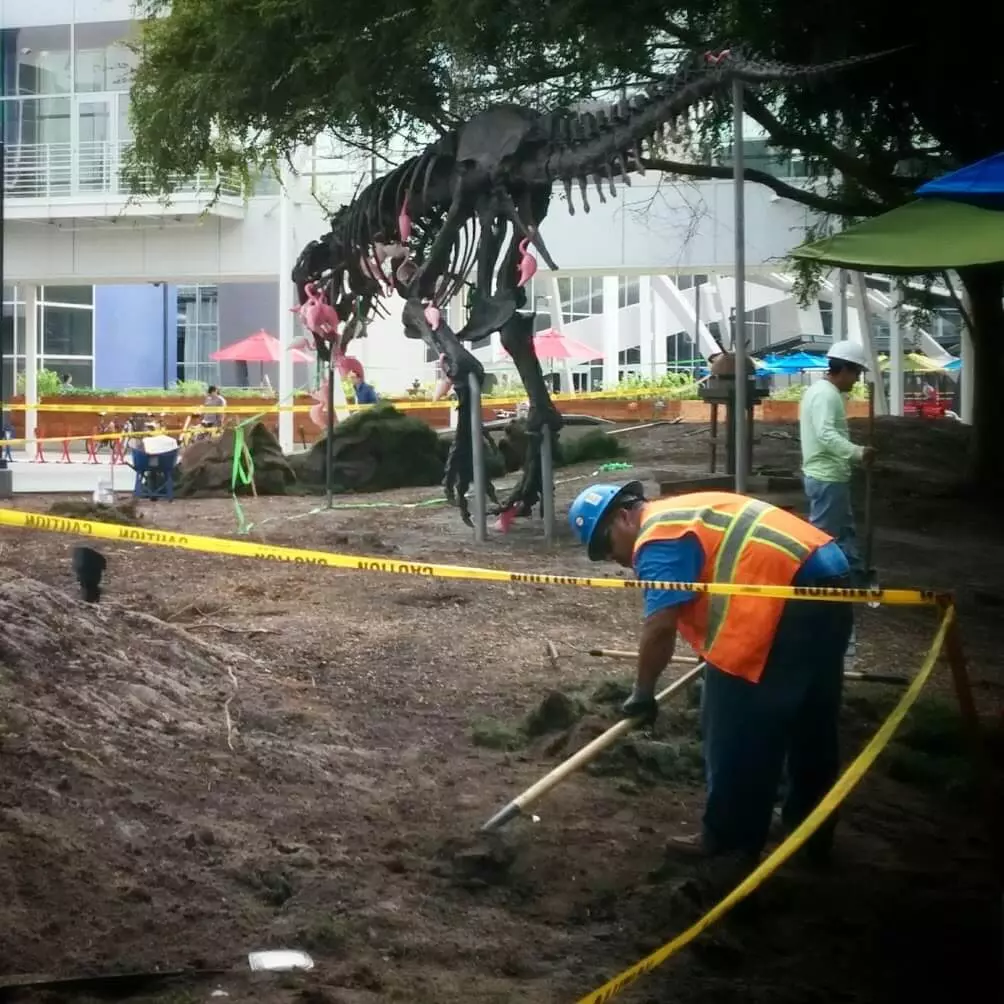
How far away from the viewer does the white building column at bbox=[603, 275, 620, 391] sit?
35562 mm

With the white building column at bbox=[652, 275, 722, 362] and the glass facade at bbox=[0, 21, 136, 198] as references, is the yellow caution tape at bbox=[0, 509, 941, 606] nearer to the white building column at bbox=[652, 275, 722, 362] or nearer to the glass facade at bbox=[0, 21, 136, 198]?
the glass facade at bbox=[0, 21, 136, 198]

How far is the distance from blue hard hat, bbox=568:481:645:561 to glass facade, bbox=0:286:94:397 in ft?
116

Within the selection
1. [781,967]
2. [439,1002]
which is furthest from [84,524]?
[781,967]

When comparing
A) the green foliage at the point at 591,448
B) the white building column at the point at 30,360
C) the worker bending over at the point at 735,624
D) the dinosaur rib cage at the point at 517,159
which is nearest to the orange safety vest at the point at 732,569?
the worker bending over at the point at 735,624

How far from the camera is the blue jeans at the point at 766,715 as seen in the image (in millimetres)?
5180

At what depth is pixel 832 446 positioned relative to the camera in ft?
32.3

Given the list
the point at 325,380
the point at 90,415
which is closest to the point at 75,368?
the point at 90,415

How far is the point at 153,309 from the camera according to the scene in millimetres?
42594

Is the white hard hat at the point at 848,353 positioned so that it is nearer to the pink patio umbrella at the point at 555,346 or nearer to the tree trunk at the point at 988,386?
the tree trunk at the point at 988,386

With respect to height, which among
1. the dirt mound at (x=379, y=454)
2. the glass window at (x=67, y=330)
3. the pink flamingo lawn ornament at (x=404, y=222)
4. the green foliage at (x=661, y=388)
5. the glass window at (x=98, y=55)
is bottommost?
the dirt mound at (x=379, y=454)

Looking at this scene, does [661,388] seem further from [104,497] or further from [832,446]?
[832,446]

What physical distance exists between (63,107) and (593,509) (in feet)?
85.6

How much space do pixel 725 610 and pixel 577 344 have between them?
2861 centimetres

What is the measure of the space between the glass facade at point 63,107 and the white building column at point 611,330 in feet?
39.2
